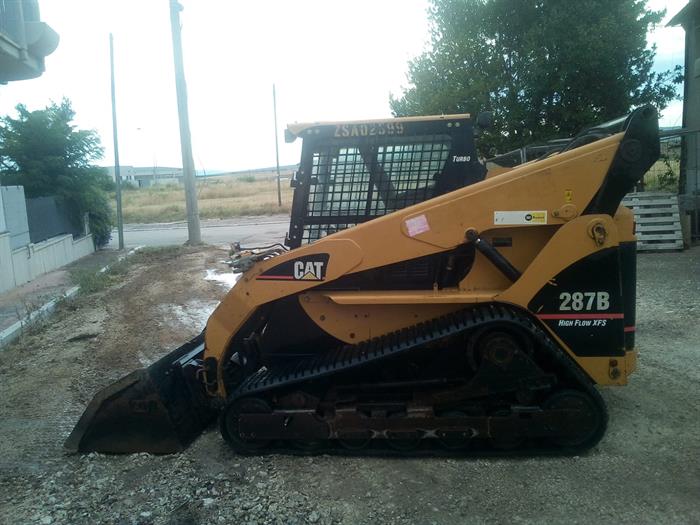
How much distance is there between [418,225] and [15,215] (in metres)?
9.63

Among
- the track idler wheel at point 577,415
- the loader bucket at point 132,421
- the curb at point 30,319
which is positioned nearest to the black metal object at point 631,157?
the track idler wheel at point 577,415

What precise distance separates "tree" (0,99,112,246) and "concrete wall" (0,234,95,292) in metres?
1.08

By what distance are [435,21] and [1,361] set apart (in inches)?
483

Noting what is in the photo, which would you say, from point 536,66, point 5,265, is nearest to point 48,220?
point 5,265

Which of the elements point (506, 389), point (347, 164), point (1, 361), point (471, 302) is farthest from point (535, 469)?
point (1, 361)

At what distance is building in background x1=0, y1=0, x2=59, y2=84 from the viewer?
9329 millimetres

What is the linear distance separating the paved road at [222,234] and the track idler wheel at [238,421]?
487 inches

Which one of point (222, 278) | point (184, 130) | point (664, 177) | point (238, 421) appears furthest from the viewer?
point (184, 130)

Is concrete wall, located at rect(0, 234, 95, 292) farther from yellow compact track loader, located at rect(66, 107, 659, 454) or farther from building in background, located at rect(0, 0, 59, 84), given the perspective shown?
yellow compact track loader, located at rect(66, 107, 659, 454)

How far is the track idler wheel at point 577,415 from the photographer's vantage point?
3.60 metres

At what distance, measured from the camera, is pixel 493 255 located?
3.74m

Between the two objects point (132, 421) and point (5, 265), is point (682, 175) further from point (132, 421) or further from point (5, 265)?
point (5, 265)

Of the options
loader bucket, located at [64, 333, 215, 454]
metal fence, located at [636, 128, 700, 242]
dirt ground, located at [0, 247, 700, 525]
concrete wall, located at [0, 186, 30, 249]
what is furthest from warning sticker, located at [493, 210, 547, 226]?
concrete wall, located at [0, 186, 30, 249]

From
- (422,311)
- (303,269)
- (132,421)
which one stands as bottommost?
(132,421)
